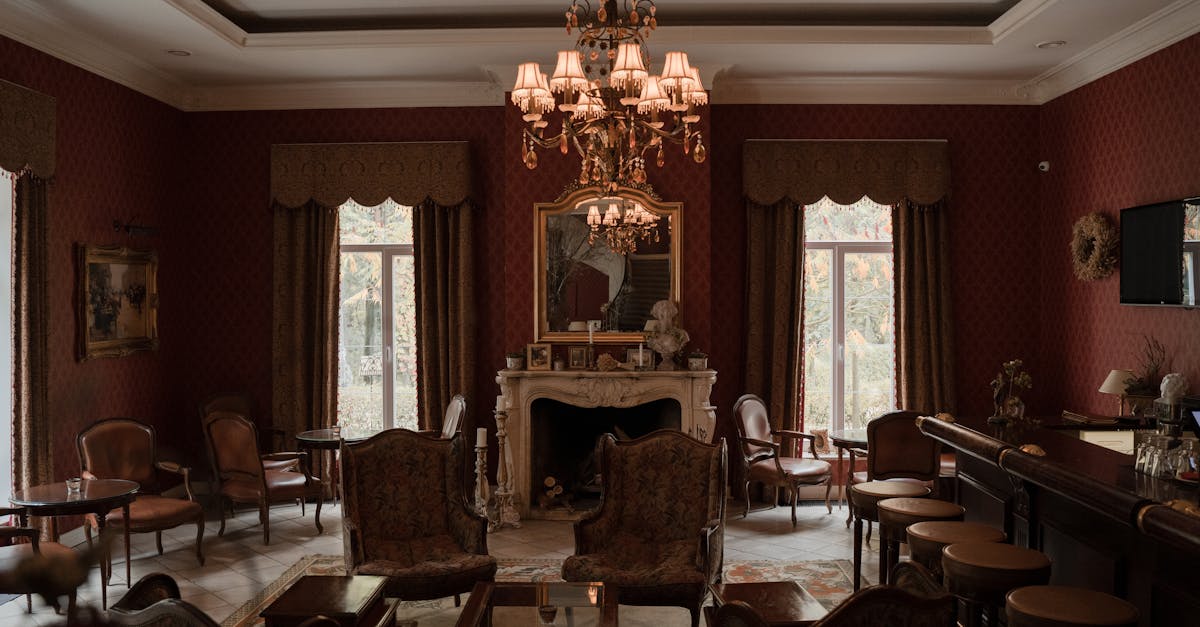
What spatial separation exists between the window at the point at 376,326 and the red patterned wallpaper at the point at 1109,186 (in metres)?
5.41

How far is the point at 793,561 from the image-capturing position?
19.6 ft

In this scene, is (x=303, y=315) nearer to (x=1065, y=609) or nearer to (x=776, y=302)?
(x=776, y=302)

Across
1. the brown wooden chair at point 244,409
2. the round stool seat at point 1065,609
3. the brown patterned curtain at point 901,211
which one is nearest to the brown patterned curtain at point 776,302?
the brown patterned curtain at point 901,211

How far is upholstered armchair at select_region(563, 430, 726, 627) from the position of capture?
446 centimetres

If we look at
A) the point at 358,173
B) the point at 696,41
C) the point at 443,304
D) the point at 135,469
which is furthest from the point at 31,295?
the point at 696,41

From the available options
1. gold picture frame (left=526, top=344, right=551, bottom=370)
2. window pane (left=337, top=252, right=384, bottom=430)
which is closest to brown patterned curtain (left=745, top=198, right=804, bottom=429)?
gold picture frame (left=526, top=344, right=551, bottom=370)

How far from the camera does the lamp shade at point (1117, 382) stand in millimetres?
6034

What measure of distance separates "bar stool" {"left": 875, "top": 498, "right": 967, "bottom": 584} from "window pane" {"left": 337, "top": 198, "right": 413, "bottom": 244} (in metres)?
4.88

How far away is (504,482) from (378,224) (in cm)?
257

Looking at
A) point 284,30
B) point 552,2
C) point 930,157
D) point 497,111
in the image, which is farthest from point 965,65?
point 284,30

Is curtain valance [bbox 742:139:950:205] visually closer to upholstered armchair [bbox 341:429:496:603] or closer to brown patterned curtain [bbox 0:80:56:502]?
upholstered armchair [bbox 341:429:496:603]

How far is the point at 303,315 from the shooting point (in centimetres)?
776

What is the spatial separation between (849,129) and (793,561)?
367 cm

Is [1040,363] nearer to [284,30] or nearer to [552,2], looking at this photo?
[552,2]
